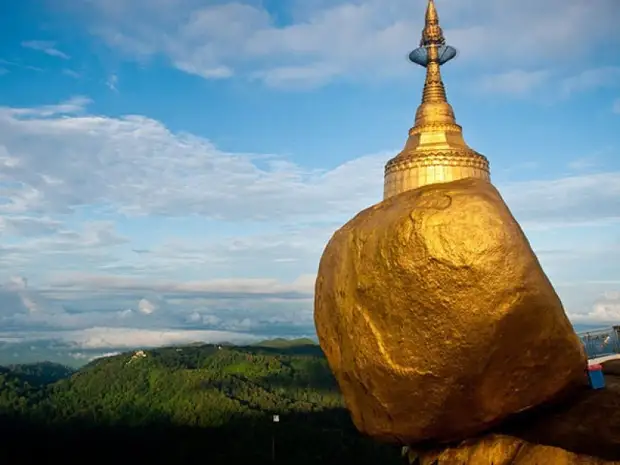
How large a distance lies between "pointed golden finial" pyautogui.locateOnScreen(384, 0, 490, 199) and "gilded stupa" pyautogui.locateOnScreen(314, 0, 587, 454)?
21846 mm

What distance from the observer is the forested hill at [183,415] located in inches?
1774

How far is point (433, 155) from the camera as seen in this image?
2845cm

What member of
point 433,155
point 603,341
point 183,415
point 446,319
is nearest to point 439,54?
point 433,155

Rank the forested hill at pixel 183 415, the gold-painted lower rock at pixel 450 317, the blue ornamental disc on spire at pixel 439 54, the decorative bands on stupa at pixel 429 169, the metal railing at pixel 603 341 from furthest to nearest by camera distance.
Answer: the forested hill at pixel 183 415 < the blue ornamental disc on spire at pixel 439 54 < the decorative bands on stupa at pixel 429 169 < the metal railing at pixel 603 341 < the gold-painted lower rock at pixel 450 317

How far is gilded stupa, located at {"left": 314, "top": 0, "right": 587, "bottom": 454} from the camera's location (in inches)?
194

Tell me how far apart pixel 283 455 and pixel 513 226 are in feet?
134

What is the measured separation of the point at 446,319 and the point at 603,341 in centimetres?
575

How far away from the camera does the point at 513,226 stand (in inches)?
199

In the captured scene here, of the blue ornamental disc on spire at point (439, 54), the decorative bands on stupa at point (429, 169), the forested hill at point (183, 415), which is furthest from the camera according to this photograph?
the forested hill at point (183, 415)

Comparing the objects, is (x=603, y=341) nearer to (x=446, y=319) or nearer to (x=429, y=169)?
(x=446, y=319)

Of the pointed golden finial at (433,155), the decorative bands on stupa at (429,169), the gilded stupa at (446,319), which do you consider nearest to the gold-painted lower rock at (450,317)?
the gilded stupa at (446,319)

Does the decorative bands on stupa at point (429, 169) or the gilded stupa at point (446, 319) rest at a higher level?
the decorative bands on stupa at point (429, 169)

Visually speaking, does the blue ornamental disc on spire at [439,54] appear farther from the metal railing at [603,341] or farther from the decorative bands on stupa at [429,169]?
the metal railing at [603,341]

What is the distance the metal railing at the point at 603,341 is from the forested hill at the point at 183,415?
30368 mm
